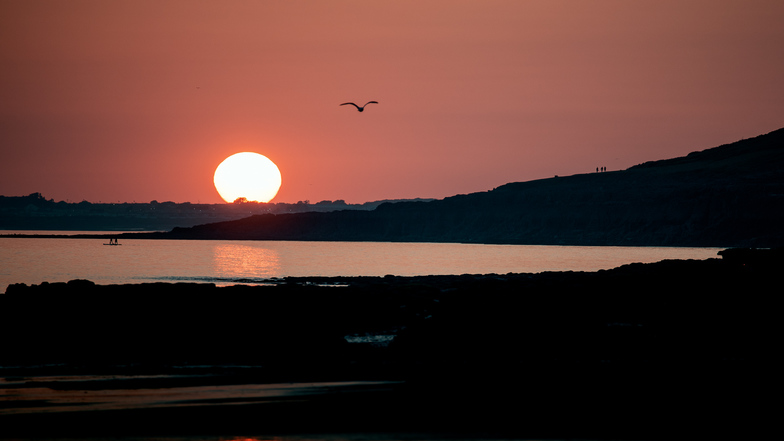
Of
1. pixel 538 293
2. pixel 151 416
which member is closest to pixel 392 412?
pixel 151 416

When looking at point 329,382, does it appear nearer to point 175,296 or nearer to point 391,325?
point 391,325

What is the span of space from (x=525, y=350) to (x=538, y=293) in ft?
34.0

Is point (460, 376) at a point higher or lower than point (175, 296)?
lower

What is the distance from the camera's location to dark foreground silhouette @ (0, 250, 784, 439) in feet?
86.1

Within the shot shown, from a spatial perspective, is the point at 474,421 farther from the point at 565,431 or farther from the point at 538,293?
the point at 538,293

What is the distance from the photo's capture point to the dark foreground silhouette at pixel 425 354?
26250 millimetres

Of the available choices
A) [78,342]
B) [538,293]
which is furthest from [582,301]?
[78,342]

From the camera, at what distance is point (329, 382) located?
3164cm

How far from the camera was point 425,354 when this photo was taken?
124 feet

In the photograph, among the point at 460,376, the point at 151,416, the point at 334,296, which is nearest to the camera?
the point at 151,416

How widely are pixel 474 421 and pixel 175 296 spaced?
25.2 m

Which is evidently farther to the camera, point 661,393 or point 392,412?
point 661,393

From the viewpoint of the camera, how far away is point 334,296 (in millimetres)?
49875

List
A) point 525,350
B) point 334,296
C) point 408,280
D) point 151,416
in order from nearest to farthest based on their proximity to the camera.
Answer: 1. point 151,416
2. point 525,350
3. point 334,296
4. point 408,280
